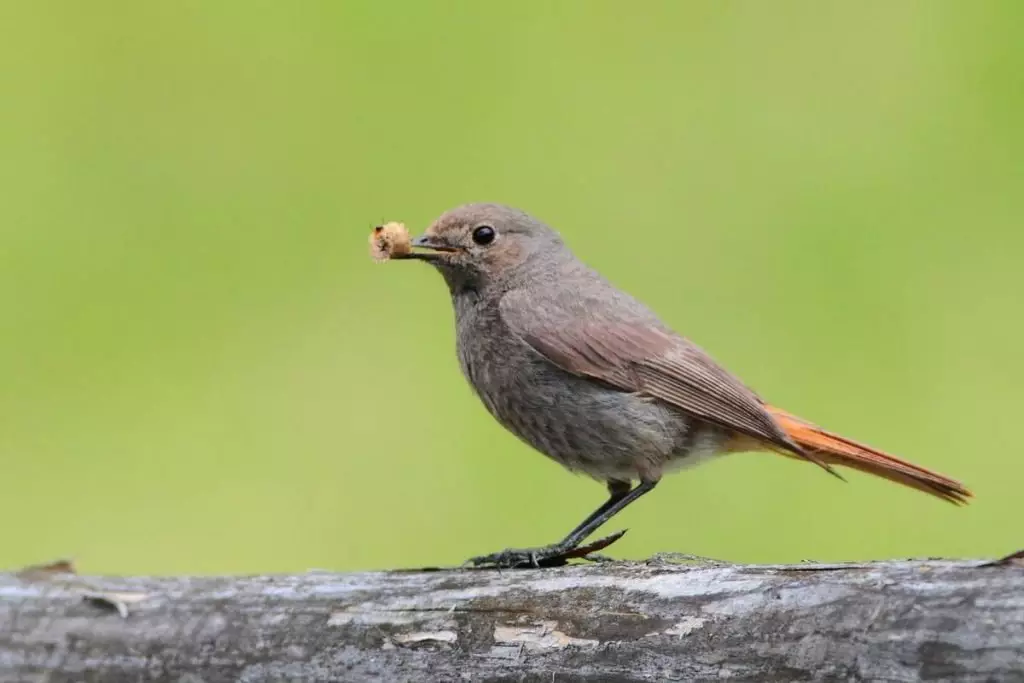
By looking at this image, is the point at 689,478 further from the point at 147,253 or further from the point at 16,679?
the point at 16,679

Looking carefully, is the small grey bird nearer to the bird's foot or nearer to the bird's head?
the bird's head

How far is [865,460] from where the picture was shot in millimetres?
4047

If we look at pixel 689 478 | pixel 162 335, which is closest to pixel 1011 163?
pixel 689 478

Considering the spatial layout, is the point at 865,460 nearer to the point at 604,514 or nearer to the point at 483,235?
the point at 604,514

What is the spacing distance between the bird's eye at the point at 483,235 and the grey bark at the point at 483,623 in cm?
176

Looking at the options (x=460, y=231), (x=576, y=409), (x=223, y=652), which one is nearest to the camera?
(x=223, y=652)

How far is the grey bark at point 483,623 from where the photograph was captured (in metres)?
2.57

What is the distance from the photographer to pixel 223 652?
9.58ft

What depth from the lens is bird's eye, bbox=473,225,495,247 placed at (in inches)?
186

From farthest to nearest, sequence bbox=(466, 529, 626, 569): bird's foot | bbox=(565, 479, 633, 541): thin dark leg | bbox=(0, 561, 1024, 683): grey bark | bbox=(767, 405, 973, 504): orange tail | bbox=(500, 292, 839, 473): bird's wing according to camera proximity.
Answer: bbox=(565, 479, 633, 541): thin dark leg < bbox=(500, 292, 839, 473): bird's wing < bbox=(767, 405, 973, 504): orange tail < bbox=(466, 529, 626, 569): bird's foot < bbox=(0, 561, 1024, 683): grey bark

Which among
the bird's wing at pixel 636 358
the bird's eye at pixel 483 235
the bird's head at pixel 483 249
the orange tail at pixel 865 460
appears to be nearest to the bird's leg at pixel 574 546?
the bird's wing at pixel 636 358

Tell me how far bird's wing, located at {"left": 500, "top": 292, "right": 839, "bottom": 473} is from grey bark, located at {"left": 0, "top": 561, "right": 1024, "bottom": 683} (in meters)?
1.27

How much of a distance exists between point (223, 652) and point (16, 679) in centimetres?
46

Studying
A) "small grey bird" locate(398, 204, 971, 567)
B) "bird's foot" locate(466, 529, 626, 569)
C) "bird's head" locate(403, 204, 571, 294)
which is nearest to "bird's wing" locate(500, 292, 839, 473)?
"small grey bird" locate(398, 204, 971, 567)
